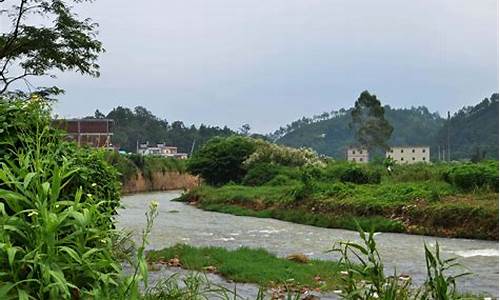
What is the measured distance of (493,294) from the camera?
4438 mm

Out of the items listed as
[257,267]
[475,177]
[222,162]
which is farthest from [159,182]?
[257,267]

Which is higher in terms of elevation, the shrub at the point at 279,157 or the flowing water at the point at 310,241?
the shrub at the point at 279,157

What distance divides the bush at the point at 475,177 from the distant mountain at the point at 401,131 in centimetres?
2182

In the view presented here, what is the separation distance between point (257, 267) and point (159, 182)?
77.2 ft

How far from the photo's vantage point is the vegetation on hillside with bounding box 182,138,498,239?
955cm

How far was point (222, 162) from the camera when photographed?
76.1 feet

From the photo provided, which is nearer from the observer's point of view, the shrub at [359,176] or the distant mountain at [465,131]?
the shrub at [359,176]

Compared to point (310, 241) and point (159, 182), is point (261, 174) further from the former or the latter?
point (310, 241)

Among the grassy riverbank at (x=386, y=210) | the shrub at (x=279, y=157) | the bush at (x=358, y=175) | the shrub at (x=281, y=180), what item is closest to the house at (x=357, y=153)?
the shrub at (x=279, y=157)

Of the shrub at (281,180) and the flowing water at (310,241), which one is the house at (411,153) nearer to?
the shrub at (281,180)

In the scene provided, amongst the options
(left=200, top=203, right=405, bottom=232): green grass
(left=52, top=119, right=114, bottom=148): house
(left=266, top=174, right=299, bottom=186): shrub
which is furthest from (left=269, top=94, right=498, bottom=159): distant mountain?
(left=52, top=119, right=114, bottom=148): house

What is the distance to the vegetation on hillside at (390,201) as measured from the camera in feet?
31.3

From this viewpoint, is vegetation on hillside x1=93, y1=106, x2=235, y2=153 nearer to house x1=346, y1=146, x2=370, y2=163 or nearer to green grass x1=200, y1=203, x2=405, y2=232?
house x1=346, y1=146, x2=370, y2=163

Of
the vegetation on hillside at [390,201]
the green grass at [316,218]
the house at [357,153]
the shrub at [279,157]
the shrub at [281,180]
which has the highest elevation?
the house at [357,153]
